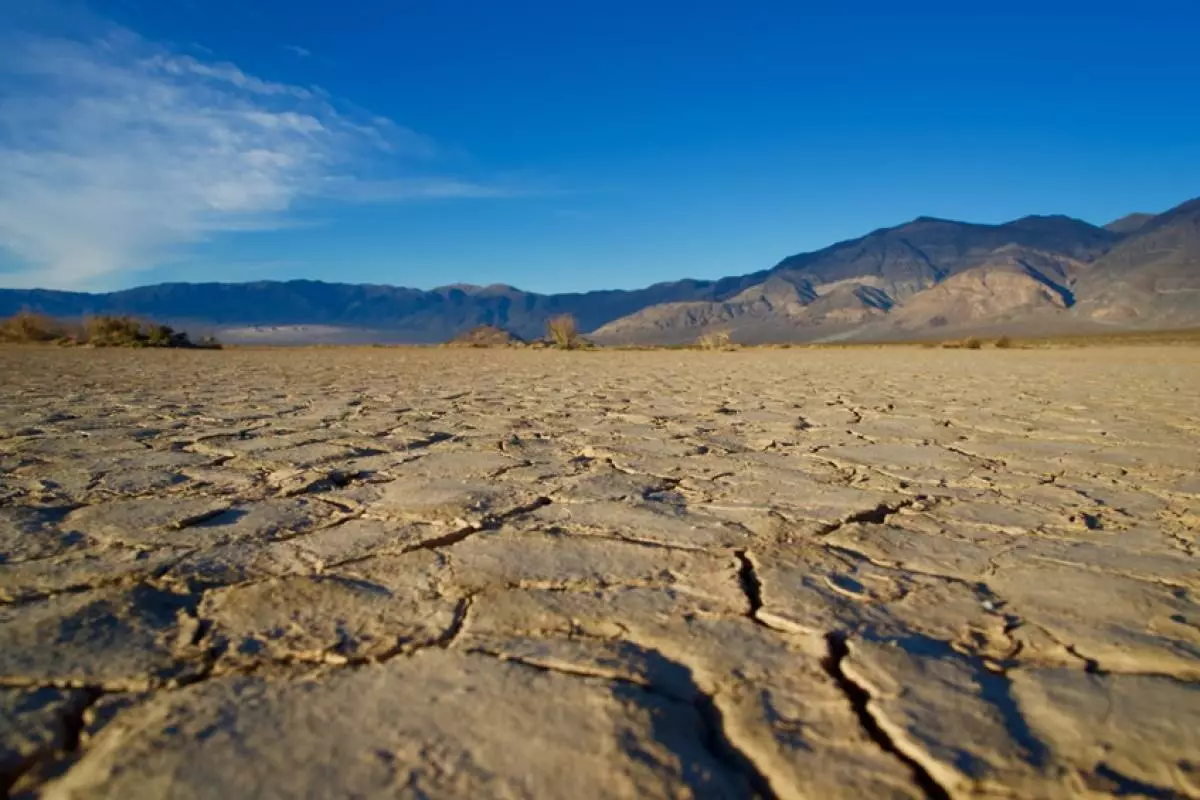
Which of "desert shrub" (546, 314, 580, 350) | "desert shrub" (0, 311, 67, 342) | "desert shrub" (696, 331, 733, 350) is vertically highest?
"desert shrub" (0, 311, 67, 342)

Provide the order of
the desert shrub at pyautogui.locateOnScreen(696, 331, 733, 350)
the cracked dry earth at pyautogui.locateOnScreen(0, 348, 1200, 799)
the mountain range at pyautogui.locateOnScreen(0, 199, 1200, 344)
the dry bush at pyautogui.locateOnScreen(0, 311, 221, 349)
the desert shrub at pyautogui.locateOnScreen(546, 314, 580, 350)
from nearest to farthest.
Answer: the cracked dry earth at pyautogui.locateOnScreen(0, 348, 1200, 799) < the dry bush at pyautogui.locateOnScreen(0, 311, 221, 349) < the desert shrub at pyautogui.locateOnScreen(546, 314, 580, 350) < the desert shrub at pyautogui.locateOnScreen(696, 331, 733, 350) < the mountain range at pyautogui.locateOnScreen(0, 199, 1200, 344)

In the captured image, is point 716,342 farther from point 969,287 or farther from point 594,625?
point 969,287

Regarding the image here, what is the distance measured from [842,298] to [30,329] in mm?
110186

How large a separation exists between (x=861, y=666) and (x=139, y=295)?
169m

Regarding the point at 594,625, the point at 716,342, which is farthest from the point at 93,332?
the point at 594,625

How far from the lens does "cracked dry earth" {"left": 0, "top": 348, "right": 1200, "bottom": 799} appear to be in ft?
2.53

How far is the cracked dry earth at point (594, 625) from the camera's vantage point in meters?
0.77

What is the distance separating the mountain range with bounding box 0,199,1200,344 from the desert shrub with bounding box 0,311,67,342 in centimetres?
7282

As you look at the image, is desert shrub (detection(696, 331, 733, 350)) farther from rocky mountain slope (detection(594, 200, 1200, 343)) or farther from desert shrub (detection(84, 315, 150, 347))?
rocky mountain slope (detection(594, 200, 1200, 343))

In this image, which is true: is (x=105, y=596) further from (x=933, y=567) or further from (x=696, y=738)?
(x=933, y=567)

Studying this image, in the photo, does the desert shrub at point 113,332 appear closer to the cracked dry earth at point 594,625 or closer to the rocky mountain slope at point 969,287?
the cracked dry earth at point 594,625

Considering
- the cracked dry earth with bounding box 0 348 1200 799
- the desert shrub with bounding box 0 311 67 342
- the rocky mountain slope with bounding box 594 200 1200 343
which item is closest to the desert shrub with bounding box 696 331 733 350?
the desert shrub with bounding box 0 311 67 342

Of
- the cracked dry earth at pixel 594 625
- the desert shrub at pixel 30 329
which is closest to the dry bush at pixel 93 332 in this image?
the desert shrub at pixel 30 329

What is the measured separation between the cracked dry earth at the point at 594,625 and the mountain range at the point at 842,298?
264 ft
